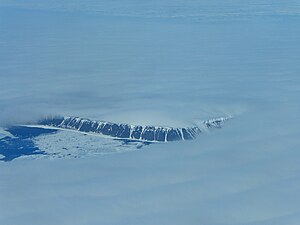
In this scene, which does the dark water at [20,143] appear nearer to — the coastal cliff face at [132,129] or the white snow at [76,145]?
the white snow at [76,145]

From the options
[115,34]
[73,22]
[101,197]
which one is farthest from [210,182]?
[73,22]

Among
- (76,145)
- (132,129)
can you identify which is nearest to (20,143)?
(76,145)

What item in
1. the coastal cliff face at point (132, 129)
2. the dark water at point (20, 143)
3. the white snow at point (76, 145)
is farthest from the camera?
the coastal cliff face at point (132, 129)

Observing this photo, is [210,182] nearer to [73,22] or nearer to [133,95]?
[133,95]

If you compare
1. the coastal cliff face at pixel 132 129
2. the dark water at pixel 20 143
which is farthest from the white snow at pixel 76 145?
the coastal cliff face at pixel 132 129

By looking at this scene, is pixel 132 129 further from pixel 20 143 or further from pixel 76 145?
pixel 20 143

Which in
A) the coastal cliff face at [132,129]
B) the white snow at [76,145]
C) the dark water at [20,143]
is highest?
the coastal cliff face at [132,129]
